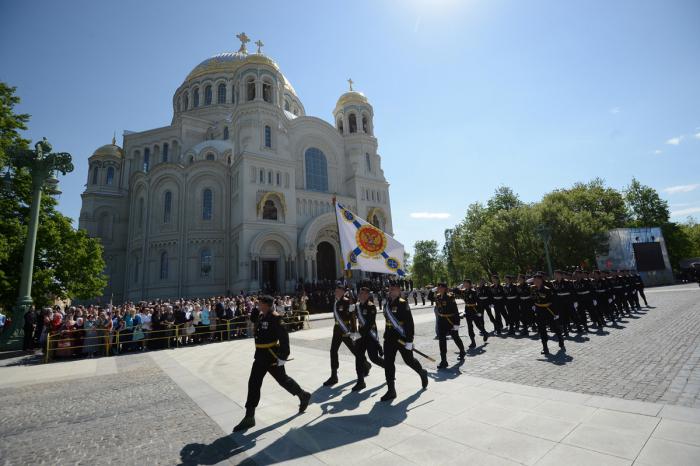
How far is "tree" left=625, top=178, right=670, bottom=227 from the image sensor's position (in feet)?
163

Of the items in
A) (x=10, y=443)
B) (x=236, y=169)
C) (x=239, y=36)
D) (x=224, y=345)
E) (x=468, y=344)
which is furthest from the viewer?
(x=239, y=36)

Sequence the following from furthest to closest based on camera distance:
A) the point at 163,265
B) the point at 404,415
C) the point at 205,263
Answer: the point at 163,265 → the point at 205,263 → the point at 404,415

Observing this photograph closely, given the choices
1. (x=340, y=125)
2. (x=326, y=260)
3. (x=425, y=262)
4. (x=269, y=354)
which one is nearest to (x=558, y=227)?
(x=326, y=260)

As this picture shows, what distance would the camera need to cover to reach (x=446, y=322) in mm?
7609

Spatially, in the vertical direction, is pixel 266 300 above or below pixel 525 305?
above

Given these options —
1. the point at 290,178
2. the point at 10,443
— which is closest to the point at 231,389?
the point at 10,443

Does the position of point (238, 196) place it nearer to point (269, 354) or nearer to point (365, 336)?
point (365, 336)

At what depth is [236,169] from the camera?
3044 centimetres

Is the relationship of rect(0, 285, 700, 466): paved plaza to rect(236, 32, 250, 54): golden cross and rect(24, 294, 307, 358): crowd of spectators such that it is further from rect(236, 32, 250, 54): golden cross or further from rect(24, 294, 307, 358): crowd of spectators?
rect(236, 32, 250, 54): golden cross

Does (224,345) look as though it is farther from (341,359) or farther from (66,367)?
(341,359)

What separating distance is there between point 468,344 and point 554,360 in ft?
9.68

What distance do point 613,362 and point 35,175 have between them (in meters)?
22.0

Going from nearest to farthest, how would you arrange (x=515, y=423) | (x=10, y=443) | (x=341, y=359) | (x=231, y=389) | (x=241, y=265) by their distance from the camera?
1. (x=515, y=423)
2. (x=10, y=443)
3. (x=231, y=389)
4. (x=341, y=359)
5. (x=241, y=265)

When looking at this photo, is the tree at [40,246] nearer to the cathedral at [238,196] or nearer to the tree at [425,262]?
the cathedral at [238,196]
